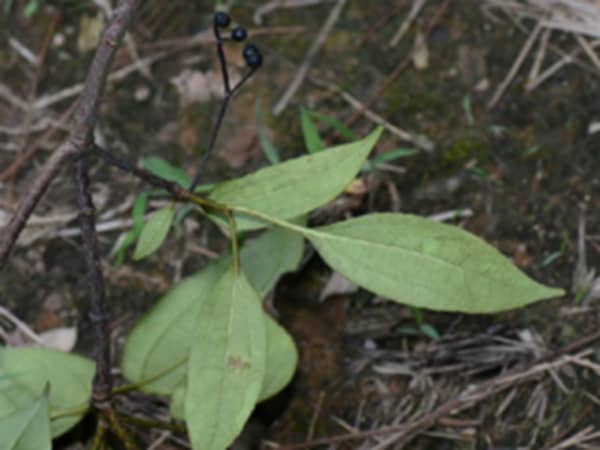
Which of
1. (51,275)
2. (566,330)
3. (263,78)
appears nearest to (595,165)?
(566,330)

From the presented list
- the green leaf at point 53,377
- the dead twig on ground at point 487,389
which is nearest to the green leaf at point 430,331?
the dead twig on ground at point 487,389

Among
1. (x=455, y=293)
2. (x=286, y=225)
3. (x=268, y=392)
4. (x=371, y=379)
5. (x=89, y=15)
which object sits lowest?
(x=371, y=379)

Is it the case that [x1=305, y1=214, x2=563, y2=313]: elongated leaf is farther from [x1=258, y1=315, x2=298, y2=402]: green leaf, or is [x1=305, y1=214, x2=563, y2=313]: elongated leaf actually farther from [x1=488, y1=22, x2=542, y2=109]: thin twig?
[x1=488, y1=22, x2=542, y2=109]: thin twig

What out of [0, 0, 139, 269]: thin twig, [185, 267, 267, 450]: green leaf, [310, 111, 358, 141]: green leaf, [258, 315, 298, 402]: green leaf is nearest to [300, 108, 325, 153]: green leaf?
[310, 111, 358, 141]: green leaf

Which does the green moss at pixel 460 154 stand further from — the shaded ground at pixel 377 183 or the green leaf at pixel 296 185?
the green leaf at pixel 296 185

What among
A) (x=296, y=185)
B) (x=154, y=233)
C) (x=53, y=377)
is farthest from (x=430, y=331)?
(x=53, y=377)

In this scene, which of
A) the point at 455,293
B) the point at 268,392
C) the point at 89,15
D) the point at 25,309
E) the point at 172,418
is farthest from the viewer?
the point at 89,15

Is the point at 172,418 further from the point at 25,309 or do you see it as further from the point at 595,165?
the point at 595,165
